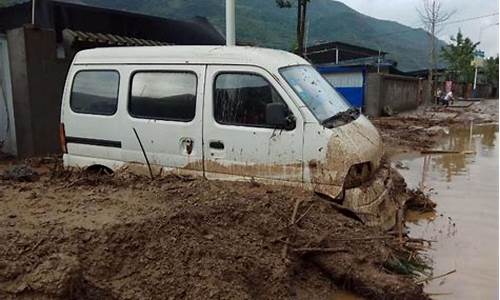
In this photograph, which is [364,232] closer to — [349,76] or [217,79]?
[217,79]

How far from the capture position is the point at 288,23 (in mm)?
62031

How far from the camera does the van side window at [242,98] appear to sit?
4.80m

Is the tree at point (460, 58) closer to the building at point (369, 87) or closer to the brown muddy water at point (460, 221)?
the building at point (369, 87)

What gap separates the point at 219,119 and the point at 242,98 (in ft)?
1.08

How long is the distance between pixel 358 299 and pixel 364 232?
2.13ft

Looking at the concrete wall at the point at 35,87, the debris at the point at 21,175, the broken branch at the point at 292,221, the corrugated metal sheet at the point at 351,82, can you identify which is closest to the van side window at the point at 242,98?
the broken branch at the point at 292,221

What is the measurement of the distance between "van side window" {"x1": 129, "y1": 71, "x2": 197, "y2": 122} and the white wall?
506 cm

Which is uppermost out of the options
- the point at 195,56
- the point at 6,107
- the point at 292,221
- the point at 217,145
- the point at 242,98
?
the point at 195,56

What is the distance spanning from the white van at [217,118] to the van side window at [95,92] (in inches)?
0.5

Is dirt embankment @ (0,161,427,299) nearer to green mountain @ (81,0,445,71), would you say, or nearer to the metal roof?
the metal roof

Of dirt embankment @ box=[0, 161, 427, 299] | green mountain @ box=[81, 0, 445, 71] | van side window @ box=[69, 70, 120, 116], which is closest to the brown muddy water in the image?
dirt embankment @ box=[0, 161, 427, 299]

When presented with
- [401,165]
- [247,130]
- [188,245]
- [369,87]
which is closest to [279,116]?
[247,130]

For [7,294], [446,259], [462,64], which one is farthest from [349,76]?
[462,64]

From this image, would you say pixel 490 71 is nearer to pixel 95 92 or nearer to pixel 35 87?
pixel 35 87
